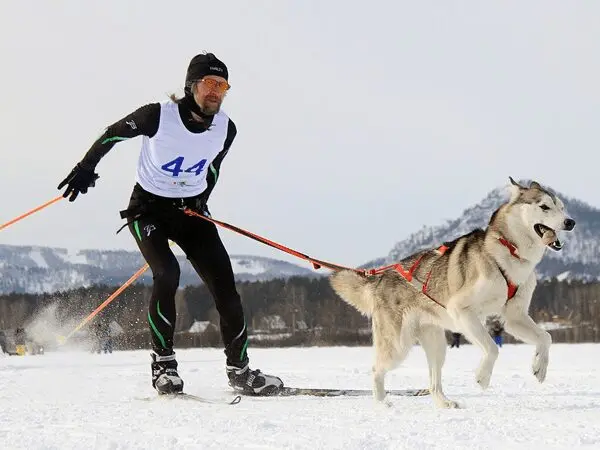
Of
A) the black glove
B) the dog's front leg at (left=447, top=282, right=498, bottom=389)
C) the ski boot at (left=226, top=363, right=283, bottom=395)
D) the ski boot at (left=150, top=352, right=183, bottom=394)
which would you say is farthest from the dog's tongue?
the black glove

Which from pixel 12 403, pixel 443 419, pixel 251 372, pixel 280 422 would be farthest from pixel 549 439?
pixel 12 403

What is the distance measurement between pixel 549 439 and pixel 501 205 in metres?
2.39

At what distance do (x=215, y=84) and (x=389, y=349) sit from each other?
221 centimetres

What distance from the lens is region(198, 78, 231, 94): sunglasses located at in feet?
17.8

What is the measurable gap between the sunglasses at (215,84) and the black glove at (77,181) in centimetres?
103

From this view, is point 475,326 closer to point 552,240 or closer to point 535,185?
point 552,240

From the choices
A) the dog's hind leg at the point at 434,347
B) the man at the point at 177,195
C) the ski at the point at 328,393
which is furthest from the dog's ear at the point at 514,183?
the man at the point at 177,195

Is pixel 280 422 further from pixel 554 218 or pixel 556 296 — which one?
pixel 556 296

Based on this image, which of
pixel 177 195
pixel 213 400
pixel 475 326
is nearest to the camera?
pixel 475 326

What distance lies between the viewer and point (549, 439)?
3262 millimetres

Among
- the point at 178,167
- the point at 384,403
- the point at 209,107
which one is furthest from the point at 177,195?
the point at 384,403

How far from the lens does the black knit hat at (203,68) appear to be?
5430 mm

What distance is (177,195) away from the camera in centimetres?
561

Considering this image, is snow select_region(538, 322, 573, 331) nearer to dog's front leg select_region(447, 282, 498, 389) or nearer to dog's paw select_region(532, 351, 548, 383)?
dog's paw select_region(532, 351, 548, 383)
